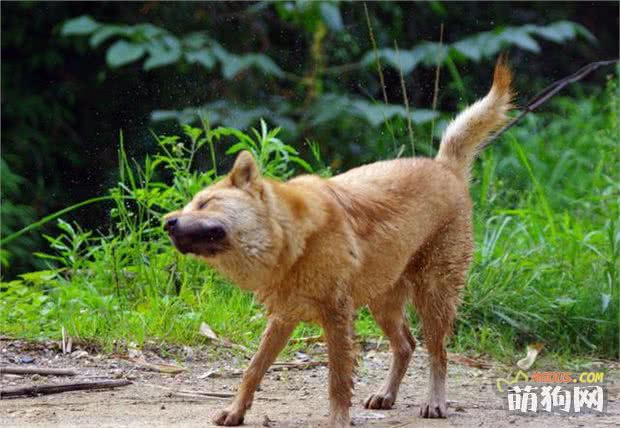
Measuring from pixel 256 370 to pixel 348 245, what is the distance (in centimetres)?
66

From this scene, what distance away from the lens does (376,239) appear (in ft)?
15.4

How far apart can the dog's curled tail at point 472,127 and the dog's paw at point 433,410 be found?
112cm

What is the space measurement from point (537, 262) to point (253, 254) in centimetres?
313

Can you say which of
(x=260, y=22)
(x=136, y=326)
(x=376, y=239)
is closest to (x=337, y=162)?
(x=260, y=22)

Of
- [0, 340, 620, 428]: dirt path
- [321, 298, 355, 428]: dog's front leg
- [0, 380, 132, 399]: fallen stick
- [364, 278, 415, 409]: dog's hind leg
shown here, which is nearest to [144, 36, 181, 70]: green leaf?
[0, 340, 620, 428]: dirt path

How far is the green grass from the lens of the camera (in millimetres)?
6004

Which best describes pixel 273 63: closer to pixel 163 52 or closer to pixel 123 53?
pixel 163 52

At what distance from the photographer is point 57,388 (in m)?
5.07

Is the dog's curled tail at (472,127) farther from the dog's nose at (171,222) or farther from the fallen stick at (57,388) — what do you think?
the fallen stick at (57,388)

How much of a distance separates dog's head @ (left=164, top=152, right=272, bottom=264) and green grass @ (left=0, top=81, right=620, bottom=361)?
1.79 metres

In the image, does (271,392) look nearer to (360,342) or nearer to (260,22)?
(360,342)

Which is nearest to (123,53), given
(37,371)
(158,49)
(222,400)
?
(158,49)

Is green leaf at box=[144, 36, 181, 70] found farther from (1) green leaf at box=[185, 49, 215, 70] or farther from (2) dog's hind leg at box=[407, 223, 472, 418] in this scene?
(2) dog's hind leg at box=[407, 223, 472, 418]

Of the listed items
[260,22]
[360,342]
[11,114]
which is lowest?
[360,342]
